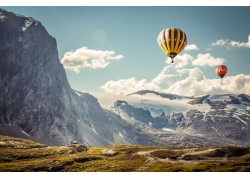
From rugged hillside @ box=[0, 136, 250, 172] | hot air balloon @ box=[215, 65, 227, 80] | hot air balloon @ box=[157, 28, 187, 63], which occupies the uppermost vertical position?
hot air balloon @ box=[157, 28, 187, 63]

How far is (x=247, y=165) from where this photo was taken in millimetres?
94750

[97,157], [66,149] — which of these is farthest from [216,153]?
[66,149]

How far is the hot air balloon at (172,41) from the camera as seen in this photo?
4176 inches

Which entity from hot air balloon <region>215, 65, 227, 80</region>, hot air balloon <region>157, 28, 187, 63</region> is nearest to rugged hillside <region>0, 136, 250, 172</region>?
hot air balloon <region>157, 28, 187, 63</region>

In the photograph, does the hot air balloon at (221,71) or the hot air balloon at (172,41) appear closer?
the hot air balloon at (172,41)

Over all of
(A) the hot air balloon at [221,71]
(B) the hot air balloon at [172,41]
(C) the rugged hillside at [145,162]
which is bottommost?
(C) the rugged hillside at [145,162]

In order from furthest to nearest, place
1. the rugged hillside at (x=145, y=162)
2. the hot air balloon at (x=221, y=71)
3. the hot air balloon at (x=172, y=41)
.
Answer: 1. the hot air balloon at (x=221, y=71)
2. the hot air balloon at (x=172, y=41)
3. the rugged hillside at (x=145, y=162)

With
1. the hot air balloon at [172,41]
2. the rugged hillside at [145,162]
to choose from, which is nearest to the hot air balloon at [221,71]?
the rugged hillside at [145,162]

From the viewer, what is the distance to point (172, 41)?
10619 centimetres

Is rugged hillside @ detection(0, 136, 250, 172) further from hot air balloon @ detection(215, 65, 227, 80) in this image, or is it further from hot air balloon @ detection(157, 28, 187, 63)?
hot air balloon @ detection(215, 65, 227, 80)

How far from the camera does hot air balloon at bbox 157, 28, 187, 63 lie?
106062 millimetres

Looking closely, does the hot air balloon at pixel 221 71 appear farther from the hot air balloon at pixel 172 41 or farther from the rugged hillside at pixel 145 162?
the hot air balloon at pixel 172 41
